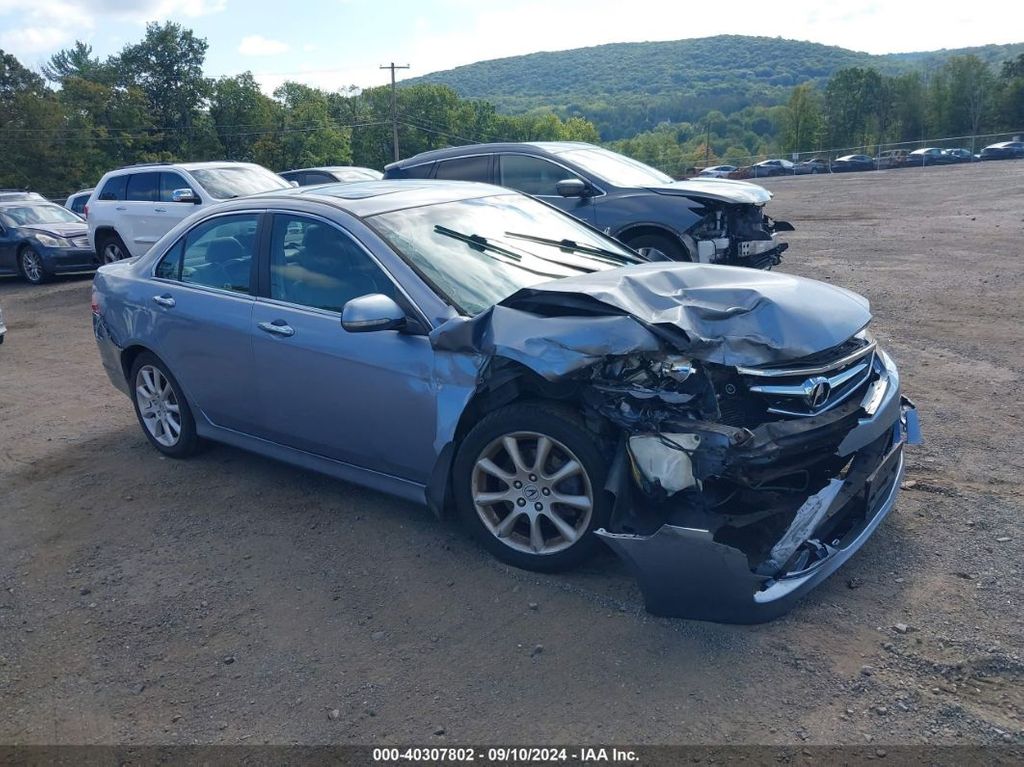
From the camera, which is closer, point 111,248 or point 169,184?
point 169,184

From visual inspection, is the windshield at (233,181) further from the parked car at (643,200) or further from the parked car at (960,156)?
the parked car at (960,156)

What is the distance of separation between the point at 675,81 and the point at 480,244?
193 metres

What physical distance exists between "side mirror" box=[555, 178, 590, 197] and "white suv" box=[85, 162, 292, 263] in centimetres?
579

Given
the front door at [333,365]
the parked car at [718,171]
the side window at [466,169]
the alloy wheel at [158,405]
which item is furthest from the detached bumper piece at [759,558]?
the parked car at [718,171]

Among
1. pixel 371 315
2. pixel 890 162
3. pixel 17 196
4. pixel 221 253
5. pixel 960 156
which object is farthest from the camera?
pixel 890 162

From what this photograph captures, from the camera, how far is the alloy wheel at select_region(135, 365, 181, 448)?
5.75 meters

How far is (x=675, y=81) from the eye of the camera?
184500 millimetres

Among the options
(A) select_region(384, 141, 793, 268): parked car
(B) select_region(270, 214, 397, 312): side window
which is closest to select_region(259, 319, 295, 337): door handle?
(B) select_region(270, 214, 397, 312): side window

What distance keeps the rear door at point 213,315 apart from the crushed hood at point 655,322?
1543 mm

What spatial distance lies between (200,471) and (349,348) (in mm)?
1837

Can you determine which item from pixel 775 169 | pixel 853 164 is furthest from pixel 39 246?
pixel 775 169

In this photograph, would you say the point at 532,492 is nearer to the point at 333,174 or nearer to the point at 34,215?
the point at 333,174

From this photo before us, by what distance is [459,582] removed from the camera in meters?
4.06

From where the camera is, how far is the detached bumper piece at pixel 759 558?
3338 millimetres
